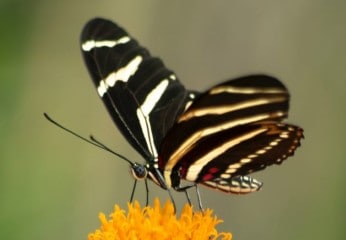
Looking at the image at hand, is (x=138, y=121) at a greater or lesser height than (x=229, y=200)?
greater

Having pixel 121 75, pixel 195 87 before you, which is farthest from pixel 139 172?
pixel 195 87

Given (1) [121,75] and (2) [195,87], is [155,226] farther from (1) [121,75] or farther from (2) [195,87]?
(2) [195,87]

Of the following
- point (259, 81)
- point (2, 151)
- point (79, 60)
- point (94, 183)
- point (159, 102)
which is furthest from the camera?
point (79, 60)

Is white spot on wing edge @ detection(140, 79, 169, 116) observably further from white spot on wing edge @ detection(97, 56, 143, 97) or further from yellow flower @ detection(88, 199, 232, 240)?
yellow flower @ detection(88, 199, 232, 240)

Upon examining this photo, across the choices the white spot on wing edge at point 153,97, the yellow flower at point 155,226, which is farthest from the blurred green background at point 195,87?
the yellow flower at point 155,226

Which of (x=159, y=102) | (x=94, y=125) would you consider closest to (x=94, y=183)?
(x=94, y=125)

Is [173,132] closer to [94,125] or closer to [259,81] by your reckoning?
[259,81]
